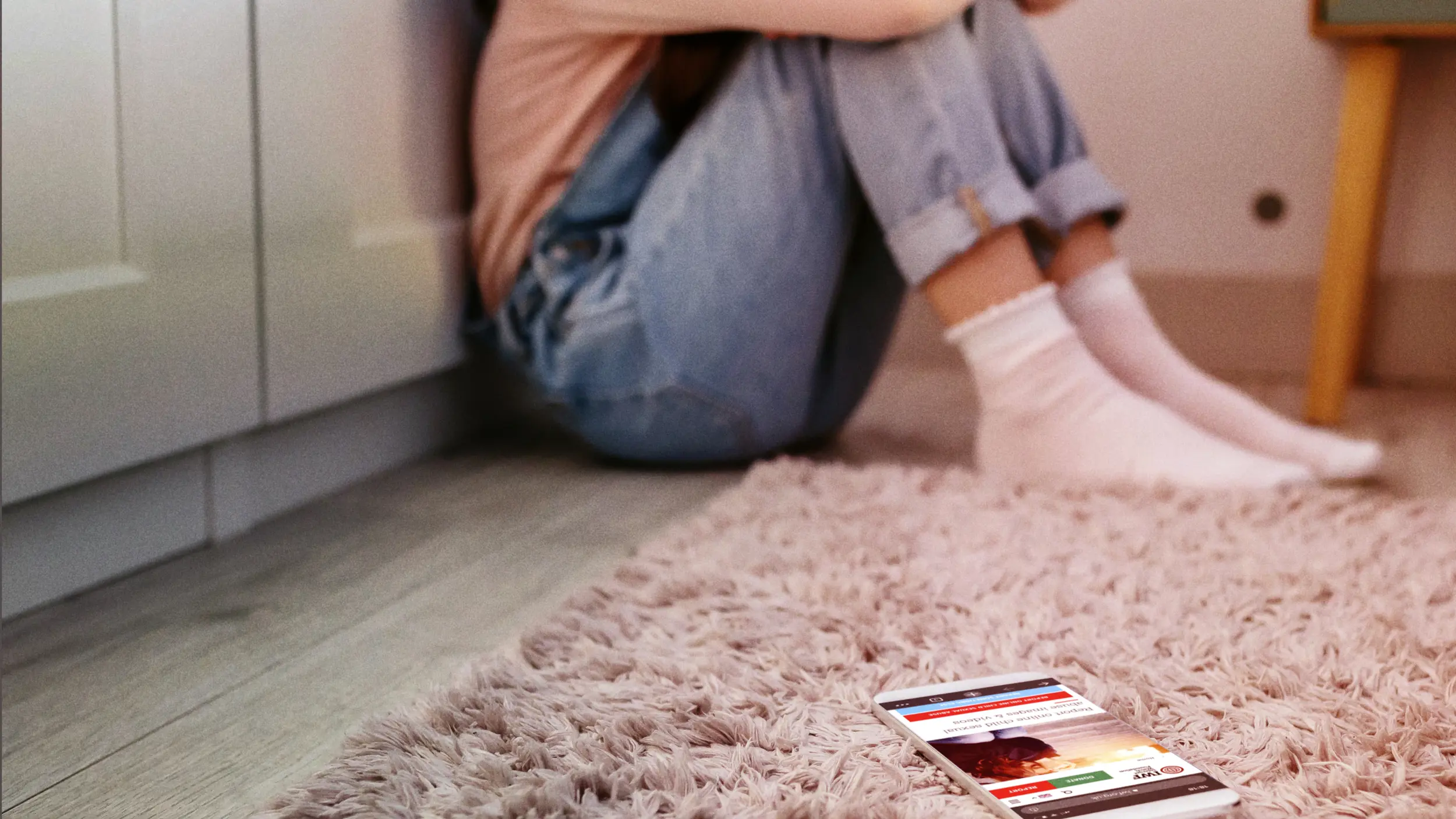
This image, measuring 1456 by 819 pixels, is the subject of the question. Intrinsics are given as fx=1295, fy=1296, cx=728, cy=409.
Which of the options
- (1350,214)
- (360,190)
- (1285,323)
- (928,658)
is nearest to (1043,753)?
(928,658)

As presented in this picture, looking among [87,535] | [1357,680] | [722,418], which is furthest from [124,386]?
Answer: [1357,680]

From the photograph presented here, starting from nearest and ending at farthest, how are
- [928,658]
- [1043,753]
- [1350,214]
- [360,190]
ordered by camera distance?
[1043,753]
[928,658]
[360,190]
[1350,214]

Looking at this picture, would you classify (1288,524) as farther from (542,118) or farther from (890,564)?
(542,118)

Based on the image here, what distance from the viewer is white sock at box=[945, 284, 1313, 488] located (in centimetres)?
100

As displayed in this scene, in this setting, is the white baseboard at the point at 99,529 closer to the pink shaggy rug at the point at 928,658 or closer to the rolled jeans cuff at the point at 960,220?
the pink shaggy rug at the point at 928,658

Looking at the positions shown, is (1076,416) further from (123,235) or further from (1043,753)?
(123,235)

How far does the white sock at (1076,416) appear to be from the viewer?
3.29 ft

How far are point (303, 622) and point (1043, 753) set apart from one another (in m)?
0.45

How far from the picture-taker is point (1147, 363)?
112cm

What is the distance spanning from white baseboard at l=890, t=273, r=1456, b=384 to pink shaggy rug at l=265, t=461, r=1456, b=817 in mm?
696

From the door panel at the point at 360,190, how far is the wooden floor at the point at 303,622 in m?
0.12

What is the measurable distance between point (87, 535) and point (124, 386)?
4.0 inches

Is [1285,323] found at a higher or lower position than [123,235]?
lower

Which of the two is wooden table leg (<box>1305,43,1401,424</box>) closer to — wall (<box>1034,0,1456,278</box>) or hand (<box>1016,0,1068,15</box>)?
wall (<box>1034,0,1456,278</box>)
